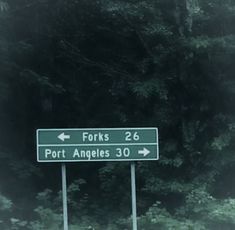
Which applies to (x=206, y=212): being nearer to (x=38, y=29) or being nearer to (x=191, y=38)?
(x=191, y=38)

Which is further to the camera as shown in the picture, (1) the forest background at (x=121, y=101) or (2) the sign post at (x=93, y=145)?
(1) the forest background at (x=121, y=101)

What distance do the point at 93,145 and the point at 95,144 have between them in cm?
3

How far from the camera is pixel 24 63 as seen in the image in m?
14.2

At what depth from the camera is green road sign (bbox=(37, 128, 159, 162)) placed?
8.30 meters

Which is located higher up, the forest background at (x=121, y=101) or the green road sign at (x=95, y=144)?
the forest background at (x=121, y=101)

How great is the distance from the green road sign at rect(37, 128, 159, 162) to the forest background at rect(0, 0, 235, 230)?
3889 mm

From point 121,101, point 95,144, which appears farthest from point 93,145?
point 121,101

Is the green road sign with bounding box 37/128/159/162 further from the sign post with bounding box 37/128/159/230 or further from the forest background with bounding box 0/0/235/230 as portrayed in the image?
the forest background with bounding box 0/0/235/230

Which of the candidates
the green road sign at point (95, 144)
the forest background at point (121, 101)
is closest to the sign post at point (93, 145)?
the green road sign at point (95, 144)

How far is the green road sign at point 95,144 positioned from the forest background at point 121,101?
3889 mm

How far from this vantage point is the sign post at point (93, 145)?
27.2 ft

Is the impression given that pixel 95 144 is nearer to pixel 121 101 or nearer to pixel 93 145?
pixel 93 145

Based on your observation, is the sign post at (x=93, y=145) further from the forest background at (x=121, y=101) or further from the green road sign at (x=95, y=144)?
the forest background at (x=121, y=101)

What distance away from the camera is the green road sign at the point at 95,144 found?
8.30 metres
